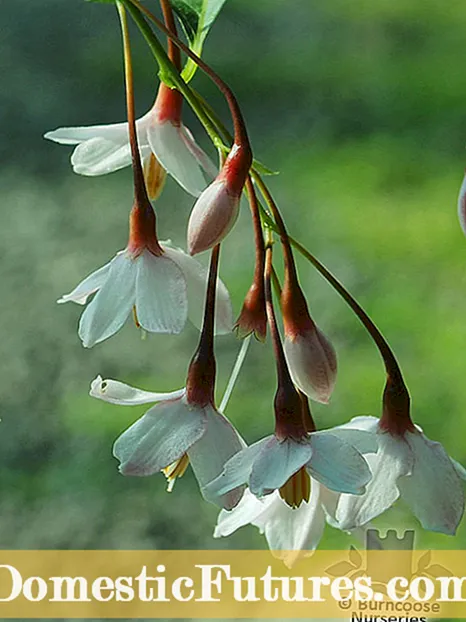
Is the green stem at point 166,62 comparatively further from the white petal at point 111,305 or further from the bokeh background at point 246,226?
the bokeh background at point 246,226

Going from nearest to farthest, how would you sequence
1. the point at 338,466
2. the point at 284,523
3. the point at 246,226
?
the point at 338,466 < the point at 284,523 < the point at 246,226

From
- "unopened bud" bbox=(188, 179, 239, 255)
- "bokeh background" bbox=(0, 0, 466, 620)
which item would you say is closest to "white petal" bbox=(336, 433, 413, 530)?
"unopened bud" bbox=(188, 179, 239, 255)

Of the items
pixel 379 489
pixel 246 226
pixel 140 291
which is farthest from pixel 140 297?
pixel 246 226

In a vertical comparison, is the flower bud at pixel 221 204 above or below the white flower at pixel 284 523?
above

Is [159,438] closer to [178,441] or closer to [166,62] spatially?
[178,441]

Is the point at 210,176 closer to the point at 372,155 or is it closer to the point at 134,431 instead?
the point at 134,431

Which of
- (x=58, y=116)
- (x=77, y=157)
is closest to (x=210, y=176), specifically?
(x=77, y=157)

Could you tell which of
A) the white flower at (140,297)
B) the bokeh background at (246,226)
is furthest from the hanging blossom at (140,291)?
the bokeh background at (246,226)

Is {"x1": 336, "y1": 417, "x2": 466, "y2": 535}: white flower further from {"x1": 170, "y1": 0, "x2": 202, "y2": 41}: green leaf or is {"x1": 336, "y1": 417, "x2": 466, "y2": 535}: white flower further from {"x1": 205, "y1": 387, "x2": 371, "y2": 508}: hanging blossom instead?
{"x1": 170, "y1": 0, "x2": 202, "y2": 41}: green leaf
